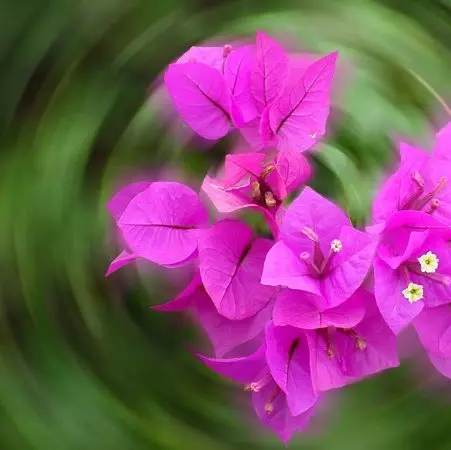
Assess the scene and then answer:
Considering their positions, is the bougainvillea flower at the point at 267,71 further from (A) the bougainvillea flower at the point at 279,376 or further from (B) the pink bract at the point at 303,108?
(A) the bougainvillea flower at the point at 279,376

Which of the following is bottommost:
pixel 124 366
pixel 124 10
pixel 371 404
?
pixel 371 404

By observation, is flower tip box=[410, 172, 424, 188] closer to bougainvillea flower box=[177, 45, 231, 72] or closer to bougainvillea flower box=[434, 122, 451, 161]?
bougainvillea flower box=[434, 122, 451, 161]

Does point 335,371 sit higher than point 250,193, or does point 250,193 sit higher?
point 250,193

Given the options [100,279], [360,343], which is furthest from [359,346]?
[100,279]

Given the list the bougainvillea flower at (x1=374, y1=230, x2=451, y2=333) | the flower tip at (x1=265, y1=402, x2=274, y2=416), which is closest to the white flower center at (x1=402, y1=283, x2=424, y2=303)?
the bougainvillea flower at (x1=374, y1=230, x2=451, y2=333)

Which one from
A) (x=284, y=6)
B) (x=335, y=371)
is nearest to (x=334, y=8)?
(x=284, y=6)

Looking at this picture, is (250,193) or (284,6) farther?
(284,6)

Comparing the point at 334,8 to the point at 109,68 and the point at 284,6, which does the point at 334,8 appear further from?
the point at 109,68
